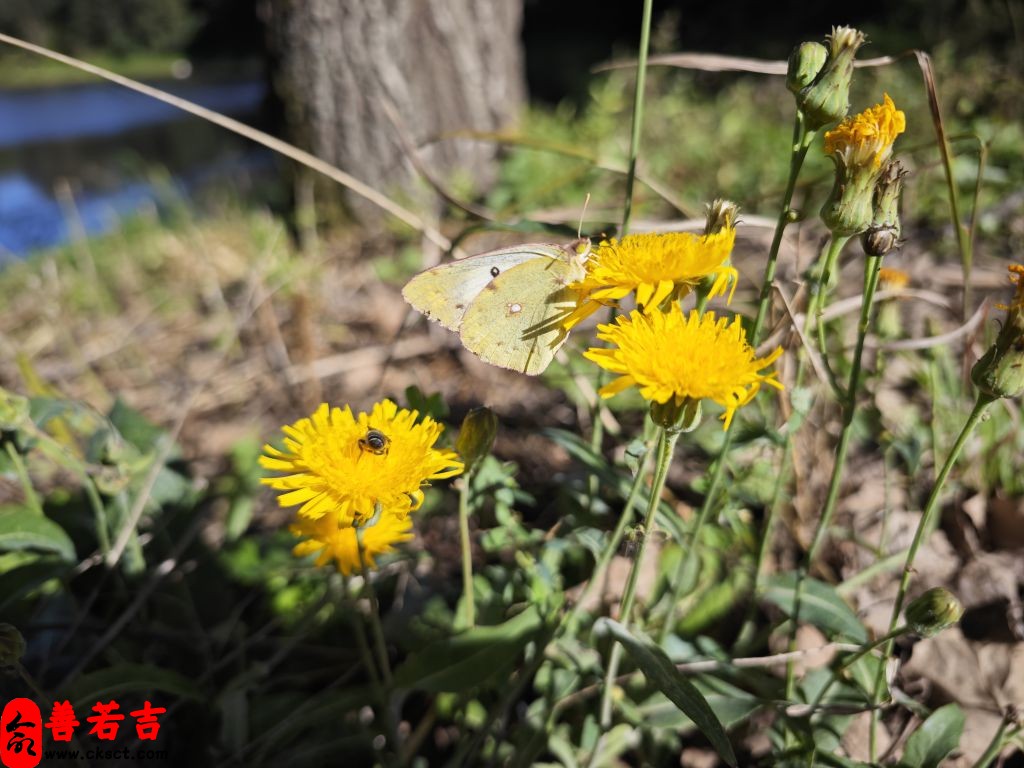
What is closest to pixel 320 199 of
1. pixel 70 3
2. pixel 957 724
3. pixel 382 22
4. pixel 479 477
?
pixel 382 22

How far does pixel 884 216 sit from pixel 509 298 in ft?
1.45

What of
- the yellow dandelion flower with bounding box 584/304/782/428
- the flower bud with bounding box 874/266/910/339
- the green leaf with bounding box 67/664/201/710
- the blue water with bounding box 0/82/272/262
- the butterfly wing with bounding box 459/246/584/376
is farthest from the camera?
the blue water with bounding box 0/82/272/262

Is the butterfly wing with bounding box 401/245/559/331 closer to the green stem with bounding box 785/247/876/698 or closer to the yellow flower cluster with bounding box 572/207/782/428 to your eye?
the yellow flower cluster with bounding box 572/207/782/428

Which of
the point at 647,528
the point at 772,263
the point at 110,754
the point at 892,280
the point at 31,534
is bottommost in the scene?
the point at 110,754

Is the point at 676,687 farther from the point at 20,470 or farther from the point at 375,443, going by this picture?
the point at 20,470

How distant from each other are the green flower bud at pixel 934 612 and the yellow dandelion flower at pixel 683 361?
0.30m

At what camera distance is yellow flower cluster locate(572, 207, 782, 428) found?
678 mm

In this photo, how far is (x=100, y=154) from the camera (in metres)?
12.3

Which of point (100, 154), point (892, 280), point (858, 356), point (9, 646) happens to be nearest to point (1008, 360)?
point (858, 356)

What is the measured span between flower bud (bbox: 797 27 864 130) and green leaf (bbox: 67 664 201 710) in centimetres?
113

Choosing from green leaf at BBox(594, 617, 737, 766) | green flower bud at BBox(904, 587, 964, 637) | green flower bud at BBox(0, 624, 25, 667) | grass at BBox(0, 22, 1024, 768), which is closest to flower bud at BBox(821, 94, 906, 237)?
grass at BBox(0, 22, 1024, 768)

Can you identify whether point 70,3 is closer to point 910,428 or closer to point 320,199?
point 320,199

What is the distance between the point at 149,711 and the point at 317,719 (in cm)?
25

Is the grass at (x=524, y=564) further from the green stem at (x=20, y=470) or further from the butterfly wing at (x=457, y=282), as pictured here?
the butterfly wing at (x=457, y=282)
